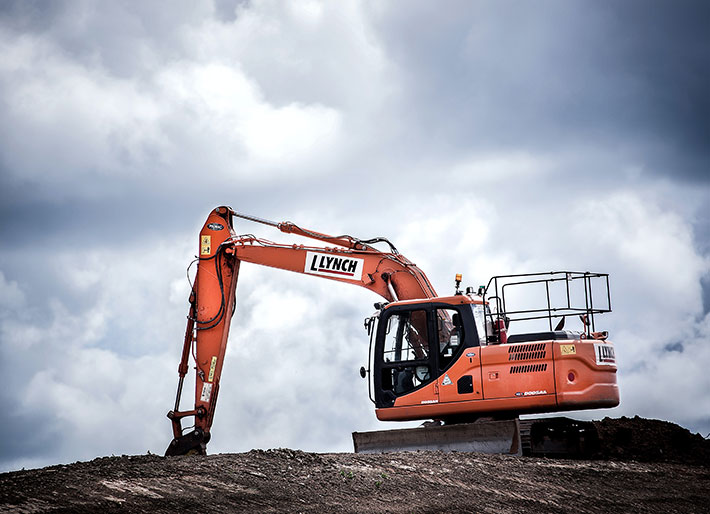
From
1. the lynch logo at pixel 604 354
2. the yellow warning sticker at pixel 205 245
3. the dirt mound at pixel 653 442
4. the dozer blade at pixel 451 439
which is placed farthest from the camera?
the dirt mound at pixel 653 442

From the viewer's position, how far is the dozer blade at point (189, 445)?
15867 millimetres

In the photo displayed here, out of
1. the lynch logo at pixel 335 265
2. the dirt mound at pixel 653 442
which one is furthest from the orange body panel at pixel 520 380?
the dirt mound at pixel 653 442

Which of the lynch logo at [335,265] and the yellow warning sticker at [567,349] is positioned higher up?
the lynch logo at [335,265]

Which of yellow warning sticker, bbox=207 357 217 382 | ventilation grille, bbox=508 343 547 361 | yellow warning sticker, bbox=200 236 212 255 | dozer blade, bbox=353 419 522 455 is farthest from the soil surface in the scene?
yellow warning sticker, bbox=200 236 212 255

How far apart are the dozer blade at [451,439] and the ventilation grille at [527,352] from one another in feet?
3.50

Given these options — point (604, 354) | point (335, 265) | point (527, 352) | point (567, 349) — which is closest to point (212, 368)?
point (335, 265)

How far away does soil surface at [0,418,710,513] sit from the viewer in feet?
32.6

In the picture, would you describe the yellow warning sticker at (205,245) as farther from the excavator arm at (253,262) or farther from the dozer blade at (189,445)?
the dozer blade at (189,445)

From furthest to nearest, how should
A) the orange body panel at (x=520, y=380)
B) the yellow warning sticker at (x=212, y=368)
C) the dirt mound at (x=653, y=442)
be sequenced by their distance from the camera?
the dirt mound at (x=653, y=442), the yellow warning sticker at (x=212, y=368), the orange body panel at (x=520, y=380)

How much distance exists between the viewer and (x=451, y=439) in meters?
15.5

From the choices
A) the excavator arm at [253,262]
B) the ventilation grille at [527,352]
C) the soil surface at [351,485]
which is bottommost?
the soil surface at [351,485]

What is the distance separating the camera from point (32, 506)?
30.5ft

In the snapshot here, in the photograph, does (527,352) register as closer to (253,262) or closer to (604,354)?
(604,354)

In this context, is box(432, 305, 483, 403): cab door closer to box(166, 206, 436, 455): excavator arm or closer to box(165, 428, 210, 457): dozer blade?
box(166, 206, 436, 455): excavator arm
